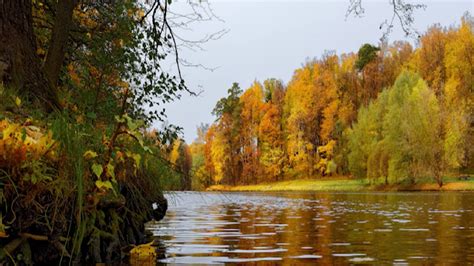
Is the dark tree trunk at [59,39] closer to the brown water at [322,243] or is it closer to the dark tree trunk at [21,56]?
the dark tree trunk at [21,56]

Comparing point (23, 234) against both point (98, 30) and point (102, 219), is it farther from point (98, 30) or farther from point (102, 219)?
point (98, 30)

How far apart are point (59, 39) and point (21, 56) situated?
52.1 inches

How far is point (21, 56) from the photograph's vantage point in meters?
7.15

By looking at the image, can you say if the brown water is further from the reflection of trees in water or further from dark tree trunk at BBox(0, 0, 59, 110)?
dark tree trunk at BBox(0, 0, 59, 110)

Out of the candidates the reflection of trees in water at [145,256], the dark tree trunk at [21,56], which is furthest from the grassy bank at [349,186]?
the dark tree trunk at [21,56]

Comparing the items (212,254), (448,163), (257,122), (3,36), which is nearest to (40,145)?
(3,36)

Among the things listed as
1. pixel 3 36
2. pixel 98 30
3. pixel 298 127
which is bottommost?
pixel 3 36

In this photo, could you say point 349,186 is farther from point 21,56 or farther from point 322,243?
point 21,56

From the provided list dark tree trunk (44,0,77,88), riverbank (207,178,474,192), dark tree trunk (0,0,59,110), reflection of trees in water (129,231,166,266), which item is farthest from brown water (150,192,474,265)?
riverbank (207,178,474,192)

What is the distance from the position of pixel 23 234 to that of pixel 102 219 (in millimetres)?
1459

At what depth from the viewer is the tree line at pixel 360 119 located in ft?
146

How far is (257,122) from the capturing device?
254 ft

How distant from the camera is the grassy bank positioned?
141 ft

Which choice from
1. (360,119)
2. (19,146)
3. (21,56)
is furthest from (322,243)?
(360,119)
